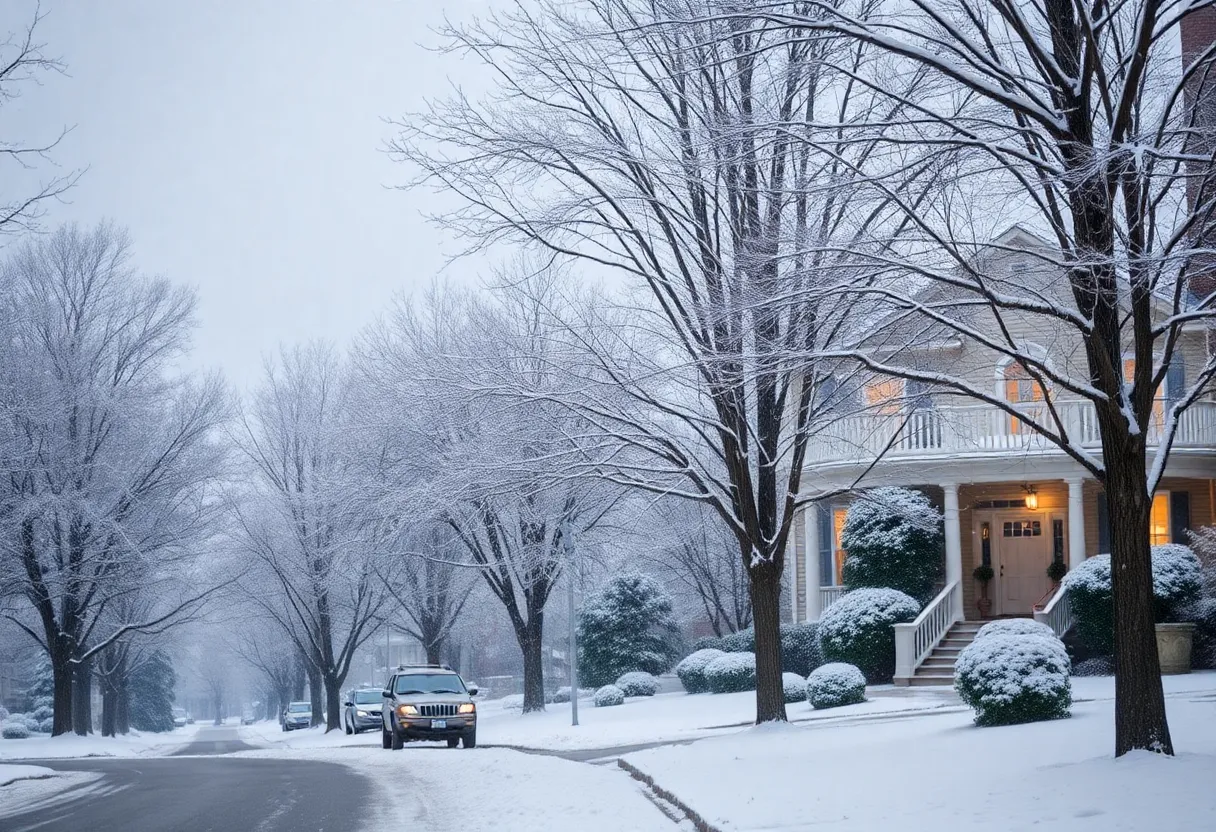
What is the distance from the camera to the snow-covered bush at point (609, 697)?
112ft

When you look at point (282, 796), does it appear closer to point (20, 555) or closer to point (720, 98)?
point (720, 98)

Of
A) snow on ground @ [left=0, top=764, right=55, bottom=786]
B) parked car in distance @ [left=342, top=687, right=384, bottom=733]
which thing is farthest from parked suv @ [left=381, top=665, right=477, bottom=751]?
parked car in distance @ [left=342, top=687, right=384, bottom=733]

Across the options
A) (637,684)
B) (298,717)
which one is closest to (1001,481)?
(637,684)

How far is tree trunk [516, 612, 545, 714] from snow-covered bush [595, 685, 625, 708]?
5.71 ft

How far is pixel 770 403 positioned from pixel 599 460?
2.58m

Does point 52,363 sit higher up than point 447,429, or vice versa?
point 52,363

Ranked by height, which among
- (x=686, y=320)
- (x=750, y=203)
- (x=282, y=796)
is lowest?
(x=282, y=796)

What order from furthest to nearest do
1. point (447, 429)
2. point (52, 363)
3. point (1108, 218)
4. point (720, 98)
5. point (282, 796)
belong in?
point (52, 363) < point (447, 429) < point (720, 98) < point (282, 796) < point (1108, 218)

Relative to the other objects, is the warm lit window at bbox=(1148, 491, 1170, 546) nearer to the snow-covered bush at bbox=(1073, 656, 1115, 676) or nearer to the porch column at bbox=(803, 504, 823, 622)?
the snow-covered bush at bbox=(1073, 656, 1115, 676)

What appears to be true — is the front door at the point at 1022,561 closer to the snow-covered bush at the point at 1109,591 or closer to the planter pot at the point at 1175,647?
the snow-covered bush at the point at 1109,591

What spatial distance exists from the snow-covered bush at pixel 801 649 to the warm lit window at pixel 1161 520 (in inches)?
319

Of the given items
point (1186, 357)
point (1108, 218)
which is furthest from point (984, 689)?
point (1186, 357)

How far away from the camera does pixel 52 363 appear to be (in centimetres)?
3288

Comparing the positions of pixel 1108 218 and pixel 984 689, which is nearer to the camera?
pixel 1108 218
